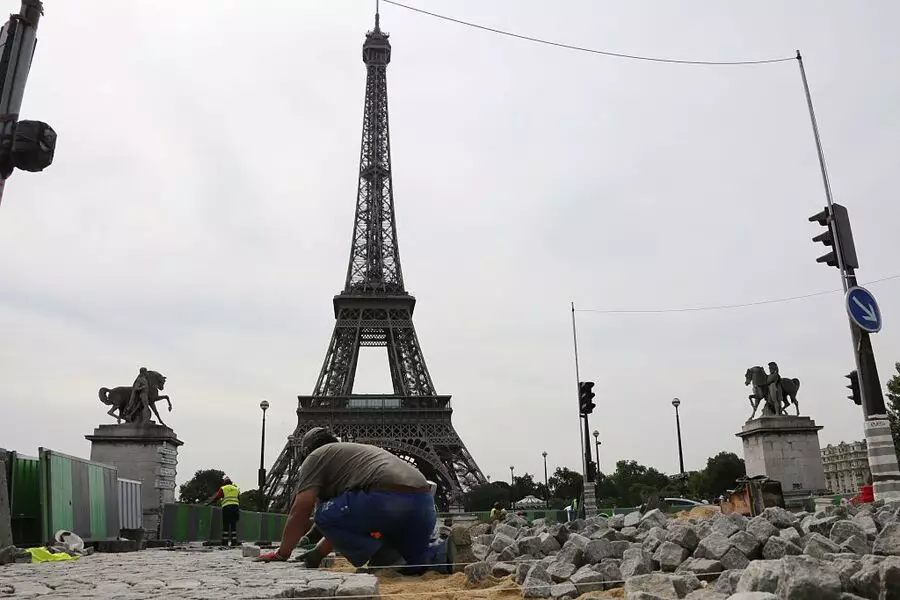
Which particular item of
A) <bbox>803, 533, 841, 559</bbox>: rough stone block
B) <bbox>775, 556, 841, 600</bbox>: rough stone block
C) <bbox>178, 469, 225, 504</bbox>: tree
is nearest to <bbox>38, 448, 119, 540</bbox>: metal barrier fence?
<bbox>803, 533, 841, 559</bbox>: rough stone block

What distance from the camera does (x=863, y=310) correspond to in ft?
33.9

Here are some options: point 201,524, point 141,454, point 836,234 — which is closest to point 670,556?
point 836,234

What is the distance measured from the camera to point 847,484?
5330 inches

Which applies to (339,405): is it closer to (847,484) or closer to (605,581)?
(605,581)

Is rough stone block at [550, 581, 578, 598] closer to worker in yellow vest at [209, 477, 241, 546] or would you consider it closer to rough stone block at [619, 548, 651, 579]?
rough stone block at [619, 548, 651, 579]

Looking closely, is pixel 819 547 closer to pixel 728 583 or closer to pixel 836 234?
pixel 728 583

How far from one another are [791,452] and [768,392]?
2059mm

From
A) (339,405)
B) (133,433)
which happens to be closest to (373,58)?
(339,405)

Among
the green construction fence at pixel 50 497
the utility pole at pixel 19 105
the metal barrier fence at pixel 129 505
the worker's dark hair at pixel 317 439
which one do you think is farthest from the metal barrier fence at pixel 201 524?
the utility pole at pixel 19 105

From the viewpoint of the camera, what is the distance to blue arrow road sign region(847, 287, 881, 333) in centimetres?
1022

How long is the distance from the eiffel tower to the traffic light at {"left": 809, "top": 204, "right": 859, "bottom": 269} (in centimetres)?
3485

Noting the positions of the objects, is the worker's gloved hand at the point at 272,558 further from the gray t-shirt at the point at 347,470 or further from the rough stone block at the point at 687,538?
the rough stone block at the point at 687,538

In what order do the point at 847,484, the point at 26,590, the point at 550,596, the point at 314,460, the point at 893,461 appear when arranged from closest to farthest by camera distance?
1. the point at 550,596
2. the point at 26,590
3. the point at 314,460
4. the point at 893,461
5. the point at 847,484

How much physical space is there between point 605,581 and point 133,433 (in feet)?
65.1
